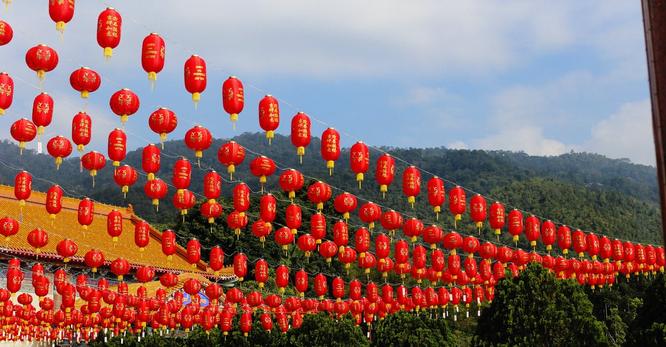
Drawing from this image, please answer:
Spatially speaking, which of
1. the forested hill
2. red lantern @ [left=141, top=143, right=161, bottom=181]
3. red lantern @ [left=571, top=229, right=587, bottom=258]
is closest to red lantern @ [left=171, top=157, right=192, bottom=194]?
red lantern @ [left=141, top=143, right=161, bottom=181]

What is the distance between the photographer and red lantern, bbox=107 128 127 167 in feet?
46.6

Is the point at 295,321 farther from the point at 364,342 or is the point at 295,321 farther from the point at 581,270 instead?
the point at 581,270

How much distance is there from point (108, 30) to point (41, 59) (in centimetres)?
116


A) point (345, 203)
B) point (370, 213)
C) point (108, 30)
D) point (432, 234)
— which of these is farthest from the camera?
point (432, 234)

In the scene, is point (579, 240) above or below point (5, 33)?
below

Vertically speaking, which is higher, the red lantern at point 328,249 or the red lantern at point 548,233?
the red lantern at point 548,233

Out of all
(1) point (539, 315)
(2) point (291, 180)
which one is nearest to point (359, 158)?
(2) point (291, 180)

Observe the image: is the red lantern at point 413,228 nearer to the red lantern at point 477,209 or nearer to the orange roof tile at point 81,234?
the red lantern at point 477,209

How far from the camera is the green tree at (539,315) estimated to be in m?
19.1

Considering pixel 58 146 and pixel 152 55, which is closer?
pixel 152 55

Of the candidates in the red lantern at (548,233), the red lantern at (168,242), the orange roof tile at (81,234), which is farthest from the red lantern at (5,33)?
the orange roof tile at (81,234)

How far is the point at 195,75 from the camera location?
504 inches

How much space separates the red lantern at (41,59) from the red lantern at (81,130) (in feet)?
5.86

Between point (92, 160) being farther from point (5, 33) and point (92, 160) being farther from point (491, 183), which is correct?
point (491, 183)
